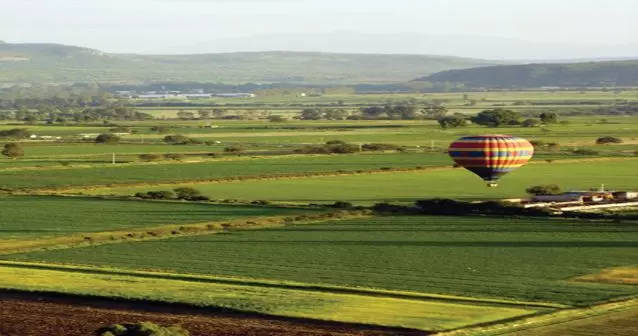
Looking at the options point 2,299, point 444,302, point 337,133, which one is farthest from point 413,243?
point 337,133

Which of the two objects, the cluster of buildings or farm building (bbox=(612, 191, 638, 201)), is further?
farm building (bbox=(612, 191, 638, 201))

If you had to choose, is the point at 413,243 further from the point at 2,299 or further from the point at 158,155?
the point at 158,155

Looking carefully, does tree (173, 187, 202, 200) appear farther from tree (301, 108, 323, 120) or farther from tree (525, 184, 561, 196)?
tree (301, 108, 323, 120)

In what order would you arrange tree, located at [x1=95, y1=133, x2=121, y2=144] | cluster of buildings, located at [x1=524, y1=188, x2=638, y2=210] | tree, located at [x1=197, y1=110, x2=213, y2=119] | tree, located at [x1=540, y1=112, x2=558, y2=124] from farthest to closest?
tree, located at [x1=197, y1=110, x2=213, y2=119] < tree, located at [x1=540, y1=112, x2=558, y2=124] < tree, located at [x1=95, y1=133, x2=121, y2=144] < cluster of buildings, located at [x1=524, y1=188, x2=638, y2=210]

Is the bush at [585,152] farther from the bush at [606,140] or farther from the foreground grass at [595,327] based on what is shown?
the foreground grass at [595,327]

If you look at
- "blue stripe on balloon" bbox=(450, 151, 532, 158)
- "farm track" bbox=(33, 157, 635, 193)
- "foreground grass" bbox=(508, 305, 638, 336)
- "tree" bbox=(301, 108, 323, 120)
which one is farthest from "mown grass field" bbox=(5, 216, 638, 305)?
"tree" bbox=(301, 108, 323, 120)

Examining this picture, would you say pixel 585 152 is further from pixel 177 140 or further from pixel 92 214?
pixel 92 214
